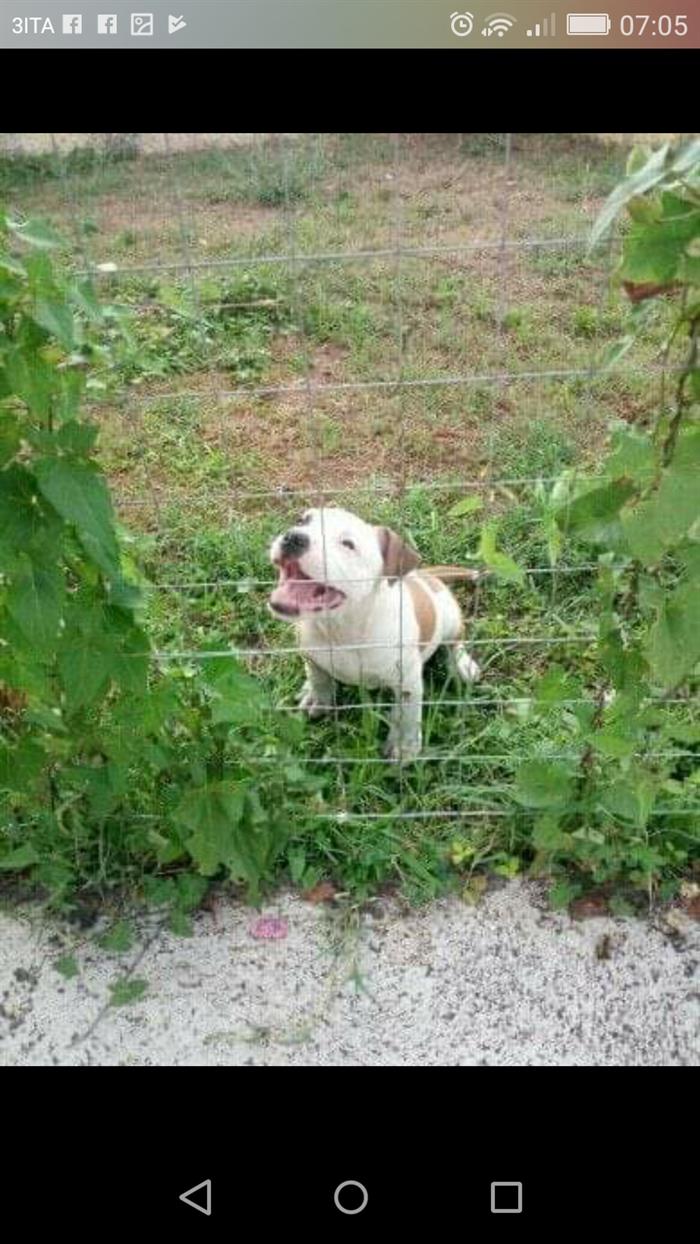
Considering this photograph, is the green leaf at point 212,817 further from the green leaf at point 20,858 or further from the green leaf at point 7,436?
the green leaf at point 7,436

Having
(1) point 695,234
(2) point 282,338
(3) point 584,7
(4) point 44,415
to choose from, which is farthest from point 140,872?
(2) point 282,338

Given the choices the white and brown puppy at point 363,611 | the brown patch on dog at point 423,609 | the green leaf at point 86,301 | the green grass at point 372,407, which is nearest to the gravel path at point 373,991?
the green grass at point 372,407

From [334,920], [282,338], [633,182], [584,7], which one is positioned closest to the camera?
[584,7]

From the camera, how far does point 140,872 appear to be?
1.97 meters

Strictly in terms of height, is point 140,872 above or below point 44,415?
below

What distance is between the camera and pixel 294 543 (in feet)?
6.29

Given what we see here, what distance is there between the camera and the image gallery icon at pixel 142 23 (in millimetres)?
1028

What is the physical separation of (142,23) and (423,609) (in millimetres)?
1261

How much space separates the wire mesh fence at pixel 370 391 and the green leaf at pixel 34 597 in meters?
0.38

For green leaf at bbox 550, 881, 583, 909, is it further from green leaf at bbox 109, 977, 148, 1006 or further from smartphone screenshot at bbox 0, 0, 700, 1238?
green leaf at bbox 109, 977, 148, 1006

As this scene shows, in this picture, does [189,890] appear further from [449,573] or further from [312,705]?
[449,573]
